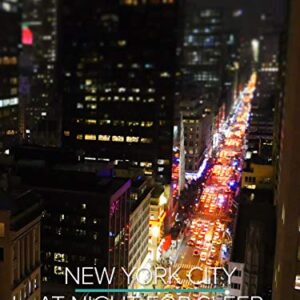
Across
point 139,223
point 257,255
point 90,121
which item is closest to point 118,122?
point 90,121

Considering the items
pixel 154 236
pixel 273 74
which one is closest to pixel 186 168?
pixel 154 236

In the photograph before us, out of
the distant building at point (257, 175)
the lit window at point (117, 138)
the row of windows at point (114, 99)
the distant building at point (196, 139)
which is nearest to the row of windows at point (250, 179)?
the distant building at point (257, 175)

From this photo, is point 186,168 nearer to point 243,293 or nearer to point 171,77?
point 171,77

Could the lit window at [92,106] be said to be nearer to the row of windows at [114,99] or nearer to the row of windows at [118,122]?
the row of windows at [114,99]

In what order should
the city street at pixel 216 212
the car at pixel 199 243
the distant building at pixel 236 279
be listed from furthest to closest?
the car at pixel 199 243, the city street at pixel 216 212, the distant building at pixel 236 279

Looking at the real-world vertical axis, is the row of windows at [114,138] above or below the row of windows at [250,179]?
above

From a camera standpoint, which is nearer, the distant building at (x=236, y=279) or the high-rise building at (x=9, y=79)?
the distant building at (x=236, y=279)

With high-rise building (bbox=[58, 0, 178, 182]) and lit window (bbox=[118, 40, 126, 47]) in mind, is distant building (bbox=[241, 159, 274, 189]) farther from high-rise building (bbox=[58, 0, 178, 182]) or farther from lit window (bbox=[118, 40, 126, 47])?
lit window (bbox=[118, 40, 126, 47])
